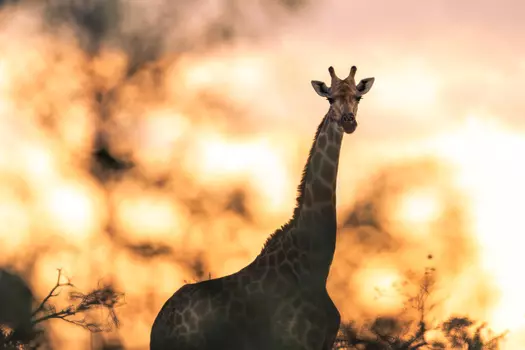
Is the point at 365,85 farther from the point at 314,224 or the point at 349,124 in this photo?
the point at 314,224

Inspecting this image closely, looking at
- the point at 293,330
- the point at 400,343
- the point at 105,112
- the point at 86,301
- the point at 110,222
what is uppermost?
the point at 105,112

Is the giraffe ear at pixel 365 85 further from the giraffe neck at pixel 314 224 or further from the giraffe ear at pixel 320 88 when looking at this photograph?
the giraffe neck at pixel 314 224

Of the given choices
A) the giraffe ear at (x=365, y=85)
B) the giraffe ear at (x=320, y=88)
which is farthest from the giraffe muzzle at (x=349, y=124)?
the giraffe ear at (x=365, y=85)

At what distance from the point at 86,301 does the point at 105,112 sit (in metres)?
4.43

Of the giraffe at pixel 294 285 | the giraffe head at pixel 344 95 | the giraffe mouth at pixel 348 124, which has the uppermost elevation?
the giraffe head at pixel 344 95

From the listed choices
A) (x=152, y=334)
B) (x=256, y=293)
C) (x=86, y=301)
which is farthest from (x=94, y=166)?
(x=256, y=293)

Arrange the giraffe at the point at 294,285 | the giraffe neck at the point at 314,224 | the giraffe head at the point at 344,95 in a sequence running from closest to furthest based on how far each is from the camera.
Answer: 1. the giraffe at the point at 294,285
2. the giraffe head at the point at 344,95
3. the giraffe neck at the point at 314,224

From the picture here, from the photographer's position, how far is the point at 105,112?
86.9 feet

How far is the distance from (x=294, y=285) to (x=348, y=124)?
9.81ft

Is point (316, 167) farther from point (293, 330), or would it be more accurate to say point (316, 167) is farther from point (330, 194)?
point (293, 330)

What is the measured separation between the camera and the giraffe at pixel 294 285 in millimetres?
19609

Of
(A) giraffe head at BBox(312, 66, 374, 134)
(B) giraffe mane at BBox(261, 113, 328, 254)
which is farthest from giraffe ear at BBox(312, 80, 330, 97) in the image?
(B) giraffe mane at BBox(261, 113, 328, 254)

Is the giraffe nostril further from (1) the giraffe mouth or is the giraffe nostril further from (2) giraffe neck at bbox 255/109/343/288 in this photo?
(2) giraffe neck at bbox 255/109/343/288

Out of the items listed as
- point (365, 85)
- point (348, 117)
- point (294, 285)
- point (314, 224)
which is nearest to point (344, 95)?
point (348, 117)
